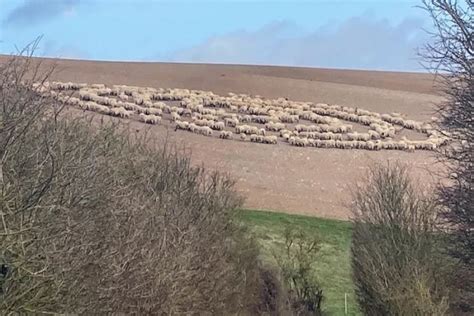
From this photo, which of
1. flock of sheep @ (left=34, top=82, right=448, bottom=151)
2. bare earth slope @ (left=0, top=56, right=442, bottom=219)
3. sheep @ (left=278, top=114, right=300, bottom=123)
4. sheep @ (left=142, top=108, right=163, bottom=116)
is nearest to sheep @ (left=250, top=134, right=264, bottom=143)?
flock of sheep @ (left=34, top=82, right=448, bottom=151)

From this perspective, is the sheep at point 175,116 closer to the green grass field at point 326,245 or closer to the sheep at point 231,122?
the sheep at point 231,122

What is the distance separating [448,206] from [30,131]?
28.7ft

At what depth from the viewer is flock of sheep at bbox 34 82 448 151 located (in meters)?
46.6

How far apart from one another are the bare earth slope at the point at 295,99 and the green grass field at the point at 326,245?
1375mm

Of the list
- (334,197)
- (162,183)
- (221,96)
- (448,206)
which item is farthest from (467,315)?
(221,96)

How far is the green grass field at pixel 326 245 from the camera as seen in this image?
29750mm

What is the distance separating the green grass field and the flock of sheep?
10099mm

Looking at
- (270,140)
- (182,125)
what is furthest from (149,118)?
(270,140)

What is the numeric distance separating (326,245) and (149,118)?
14.2 metres

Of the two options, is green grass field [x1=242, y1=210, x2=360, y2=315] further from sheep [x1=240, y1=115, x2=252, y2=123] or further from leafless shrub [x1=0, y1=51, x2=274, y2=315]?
sheep [x1=240, y1=115, x2=252, y2=123]

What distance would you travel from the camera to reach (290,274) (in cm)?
2803

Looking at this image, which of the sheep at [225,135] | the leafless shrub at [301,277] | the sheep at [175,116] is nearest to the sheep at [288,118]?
the sheep at [225,135]

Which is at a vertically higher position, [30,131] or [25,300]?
[30,131]

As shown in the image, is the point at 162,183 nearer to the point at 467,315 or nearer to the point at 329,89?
the point at 467,315
